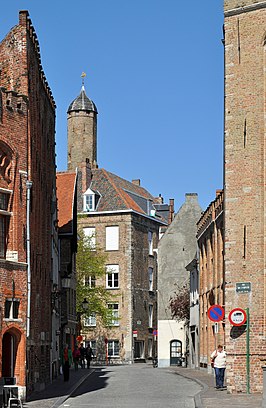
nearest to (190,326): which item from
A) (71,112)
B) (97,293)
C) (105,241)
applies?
(97,293)

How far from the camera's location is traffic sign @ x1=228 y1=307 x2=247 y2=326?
1075 inches

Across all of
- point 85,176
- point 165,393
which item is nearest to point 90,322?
point 85,176

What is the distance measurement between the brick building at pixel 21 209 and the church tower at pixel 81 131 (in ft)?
196

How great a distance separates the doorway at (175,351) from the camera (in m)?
62.2

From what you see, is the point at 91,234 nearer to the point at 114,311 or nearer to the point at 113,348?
the point at 114,311

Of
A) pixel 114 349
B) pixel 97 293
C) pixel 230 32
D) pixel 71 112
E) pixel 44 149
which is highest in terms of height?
pixel 71 112

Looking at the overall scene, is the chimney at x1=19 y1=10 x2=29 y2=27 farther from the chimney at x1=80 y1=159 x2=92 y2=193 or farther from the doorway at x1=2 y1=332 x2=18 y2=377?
the chimney at x1=80 y1=159 x2=92 y2=193

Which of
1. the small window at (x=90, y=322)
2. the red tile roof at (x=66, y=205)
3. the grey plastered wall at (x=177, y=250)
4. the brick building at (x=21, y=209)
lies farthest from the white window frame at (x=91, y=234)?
the brick building at (x=21, y=209)

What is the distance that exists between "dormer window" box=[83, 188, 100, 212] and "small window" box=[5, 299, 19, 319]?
5334 centimetres

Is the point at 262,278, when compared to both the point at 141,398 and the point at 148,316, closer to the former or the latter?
the point at 141,398

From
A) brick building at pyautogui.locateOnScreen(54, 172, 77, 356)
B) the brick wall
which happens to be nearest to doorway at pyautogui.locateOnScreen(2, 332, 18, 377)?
brick building at pyautogui.locateOnScreen(54, 172, 77, 356)

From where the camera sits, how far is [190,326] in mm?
56344

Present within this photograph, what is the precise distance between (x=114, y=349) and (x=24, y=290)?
50.2 m

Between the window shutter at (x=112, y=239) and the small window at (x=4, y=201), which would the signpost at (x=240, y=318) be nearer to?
the small window at (x=4, y=201)
